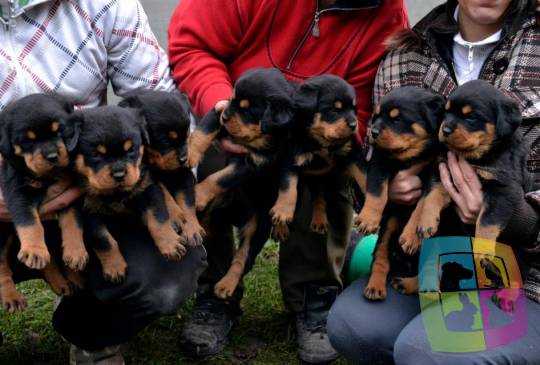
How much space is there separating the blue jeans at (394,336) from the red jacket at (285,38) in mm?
729

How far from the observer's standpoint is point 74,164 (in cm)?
265

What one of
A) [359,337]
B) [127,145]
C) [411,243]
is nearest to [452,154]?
[411,243]

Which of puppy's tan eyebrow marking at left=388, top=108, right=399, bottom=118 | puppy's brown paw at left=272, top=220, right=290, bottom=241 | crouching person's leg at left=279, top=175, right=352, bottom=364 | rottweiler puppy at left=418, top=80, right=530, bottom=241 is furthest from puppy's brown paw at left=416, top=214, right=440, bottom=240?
crouching person's leg at left=279, top=175, right=352, bottom=364

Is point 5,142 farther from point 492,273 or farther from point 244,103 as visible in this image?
point 492,273

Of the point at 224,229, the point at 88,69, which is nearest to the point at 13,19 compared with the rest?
the point at 88,69

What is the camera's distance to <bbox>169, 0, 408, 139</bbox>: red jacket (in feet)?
10.8

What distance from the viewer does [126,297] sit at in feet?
9.46

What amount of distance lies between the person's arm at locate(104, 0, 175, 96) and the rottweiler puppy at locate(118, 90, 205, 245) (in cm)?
29

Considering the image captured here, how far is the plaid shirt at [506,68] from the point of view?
2807mm

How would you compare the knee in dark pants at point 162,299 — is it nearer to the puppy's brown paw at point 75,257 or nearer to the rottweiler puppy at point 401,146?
the puppy's brown paw at point 75,257

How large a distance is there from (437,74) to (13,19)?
1.53 metres

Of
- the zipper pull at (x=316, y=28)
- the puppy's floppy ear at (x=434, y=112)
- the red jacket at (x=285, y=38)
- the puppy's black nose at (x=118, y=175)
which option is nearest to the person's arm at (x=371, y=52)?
the red jacket at (x=285, y=38)

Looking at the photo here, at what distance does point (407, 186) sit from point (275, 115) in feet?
1.74

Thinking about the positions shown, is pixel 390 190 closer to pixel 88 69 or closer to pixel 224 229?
pixel 224 229
